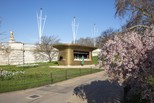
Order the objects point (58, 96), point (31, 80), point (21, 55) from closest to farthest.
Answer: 1. point (58, 96)
2. point (31, 80)
3. point (21, 55)

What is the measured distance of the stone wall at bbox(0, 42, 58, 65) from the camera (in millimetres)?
42987

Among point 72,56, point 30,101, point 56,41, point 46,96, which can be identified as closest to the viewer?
point 30,101

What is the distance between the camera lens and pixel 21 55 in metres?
45.7

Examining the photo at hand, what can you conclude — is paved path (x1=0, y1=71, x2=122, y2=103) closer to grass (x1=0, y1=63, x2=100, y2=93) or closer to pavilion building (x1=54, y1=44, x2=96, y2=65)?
grass (x1=0, y1=63, x2=100, y2=93)

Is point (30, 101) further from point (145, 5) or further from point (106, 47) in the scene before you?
point (145, 5)

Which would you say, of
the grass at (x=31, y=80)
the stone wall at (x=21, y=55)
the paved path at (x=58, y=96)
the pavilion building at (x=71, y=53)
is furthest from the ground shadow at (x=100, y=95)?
the stone wall at (x=21, y=55)

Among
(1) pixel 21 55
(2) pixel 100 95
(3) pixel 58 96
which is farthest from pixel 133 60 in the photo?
(1) pixel 21 55

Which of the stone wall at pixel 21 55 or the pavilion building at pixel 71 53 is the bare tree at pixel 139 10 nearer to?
the pavilion building at pixel 71 53

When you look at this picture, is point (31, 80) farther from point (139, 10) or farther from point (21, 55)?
point (21, 55)

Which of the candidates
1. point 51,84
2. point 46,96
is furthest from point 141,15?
point 46,96

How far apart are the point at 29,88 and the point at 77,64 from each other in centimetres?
2370

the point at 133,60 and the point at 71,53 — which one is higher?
the point at 71,53

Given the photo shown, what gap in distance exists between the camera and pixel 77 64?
38969 millimetres

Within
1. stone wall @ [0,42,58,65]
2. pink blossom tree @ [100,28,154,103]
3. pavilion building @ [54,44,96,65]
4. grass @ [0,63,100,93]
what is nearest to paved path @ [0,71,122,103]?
grass @ [0,63,100,93]
